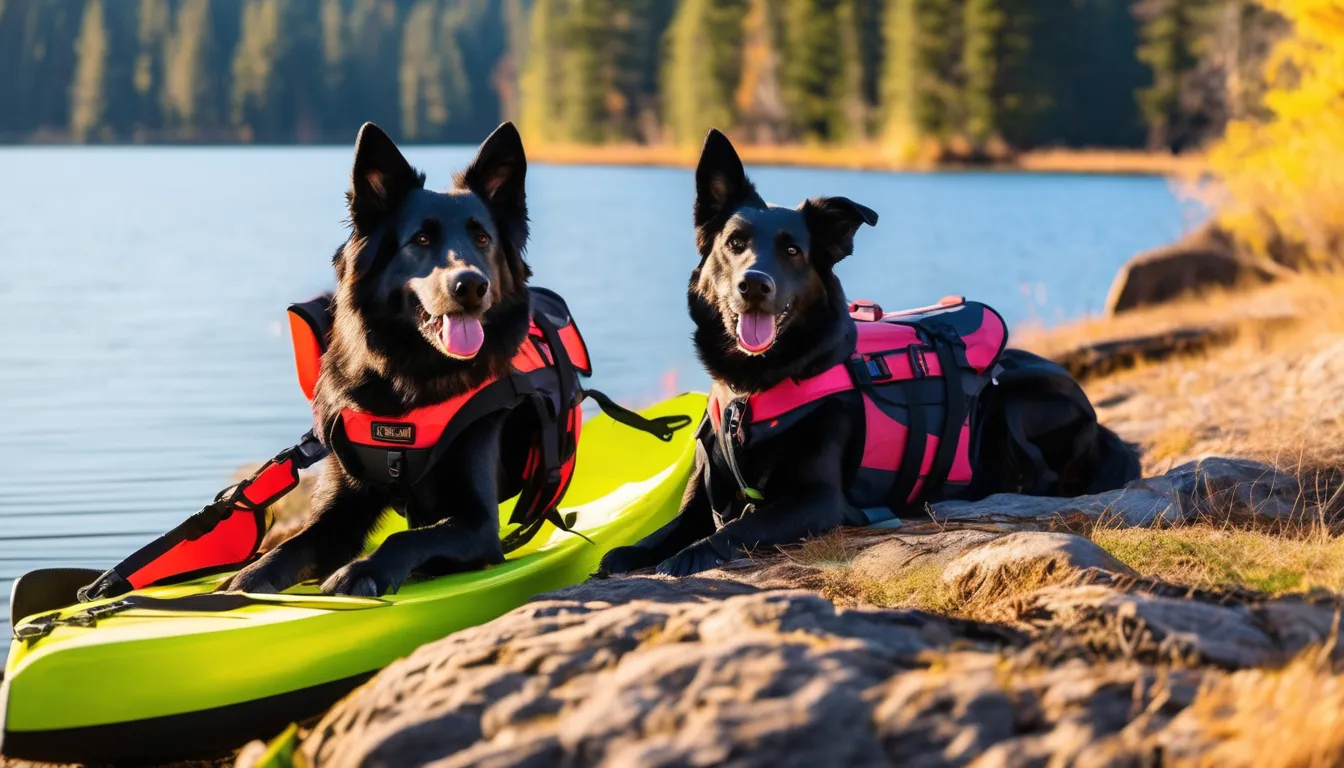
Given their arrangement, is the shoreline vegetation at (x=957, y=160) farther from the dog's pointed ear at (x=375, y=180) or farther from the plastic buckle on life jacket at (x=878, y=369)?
the dog's pointed ear at (x=375, y=180)

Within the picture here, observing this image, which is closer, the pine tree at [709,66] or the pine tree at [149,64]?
the pine tree at [709,66]

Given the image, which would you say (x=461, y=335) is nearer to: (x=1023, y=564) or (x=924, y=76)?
(x=1023, y=564)

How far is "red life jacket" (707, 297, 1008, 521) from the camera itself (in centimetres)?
526

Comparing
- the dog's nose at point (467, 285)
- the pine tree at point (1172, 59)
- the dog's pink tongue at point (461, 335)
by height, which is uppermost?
the pine tree at point (1172, 59)

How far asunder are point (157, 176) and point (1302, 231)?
161 ft

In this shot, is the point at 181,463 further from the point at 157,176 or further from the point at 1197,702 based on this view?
the point at 157,176

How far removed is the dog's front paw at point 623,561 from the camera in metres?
4.96

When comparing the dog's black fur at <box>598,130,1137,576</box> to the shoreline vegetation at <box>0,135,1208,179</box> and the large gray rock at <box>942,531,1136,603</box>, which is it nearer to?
the large gray rock at <box>942,531,1136,603</box>

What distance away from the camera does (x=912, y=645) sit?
3084 millimetres

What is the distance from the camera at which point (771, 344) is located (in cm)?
514

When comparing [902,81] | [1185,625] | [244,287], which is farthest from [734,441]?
[902,81]

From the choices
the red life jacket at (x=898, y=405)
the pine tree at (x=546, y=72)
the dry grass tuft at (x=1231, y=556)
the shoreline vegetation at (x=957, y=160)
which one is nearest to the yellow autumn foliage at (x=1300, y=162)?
the red life jacket at (x=898, y=405)

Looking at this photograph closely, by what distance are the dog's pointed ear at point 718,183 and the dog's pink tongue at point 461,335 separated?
1070 mm

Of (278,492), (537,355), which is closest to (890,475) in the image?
(537,355)
